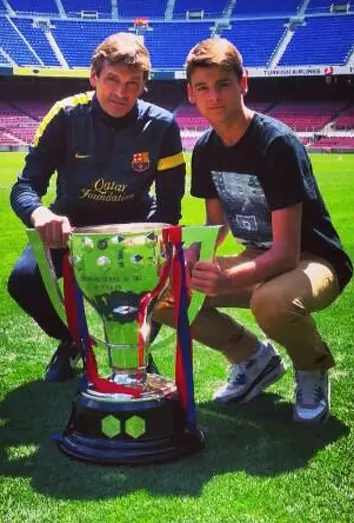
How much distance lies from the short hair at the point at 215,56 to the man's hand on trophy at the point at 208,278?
695 mm

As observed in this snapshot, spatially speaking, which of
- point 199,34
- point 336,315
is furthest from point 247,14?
point 336,315

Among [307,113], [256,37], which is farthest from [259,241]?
[256,37]

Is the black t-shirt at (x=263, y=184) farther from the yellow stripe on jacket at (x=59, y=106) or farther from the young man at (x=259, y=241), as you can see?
the yellow stripe on jacket at (x=59, y=106)

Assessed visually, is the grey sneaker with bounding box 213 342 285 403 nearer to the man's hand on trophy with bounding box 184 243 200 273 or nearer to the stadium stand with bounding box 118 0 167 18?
the man's hand on trophy with bounding box 184 243 200 273

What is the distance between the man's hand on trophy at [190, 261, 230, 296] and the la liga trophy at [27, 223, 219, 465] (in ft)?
0.15

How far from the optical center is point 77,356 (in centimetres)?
372

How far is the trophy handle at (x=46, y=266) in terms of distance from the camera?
2.71m

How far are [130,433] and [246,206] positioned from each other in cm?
104

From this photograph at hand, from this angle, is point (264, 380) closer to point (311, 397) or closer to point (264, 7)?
point (311, 397)

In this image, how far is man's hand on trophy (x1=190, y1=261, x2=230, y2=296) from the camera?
2602 millimetres

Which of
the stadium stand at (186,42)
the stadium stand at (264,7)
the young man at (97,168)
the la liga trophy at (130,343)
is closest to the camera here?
the la liga trophy at (130,343)

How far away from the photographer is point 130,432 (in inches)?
101

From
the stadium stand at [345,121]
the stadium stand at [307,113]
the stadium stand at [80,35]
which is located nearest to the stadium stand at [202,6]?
the stadium stand at [80,35]

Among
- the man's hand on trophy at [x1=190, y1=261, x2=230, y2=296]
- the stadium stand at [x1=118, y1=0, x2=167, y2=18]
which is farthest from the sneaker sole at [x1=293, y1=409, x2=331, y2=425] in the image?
the stadium stand at [x1=118, y1=0, x2=167, y2=18]
